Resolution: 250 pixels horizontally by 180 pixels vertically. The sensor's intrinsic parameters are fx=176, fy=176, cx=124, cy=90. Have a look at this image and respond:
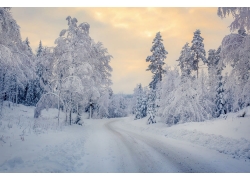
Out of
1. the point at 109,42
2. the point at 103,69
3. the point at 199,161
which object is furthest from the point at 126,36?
the point at 103,69

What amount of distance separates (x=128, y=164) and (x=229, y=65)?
8.20 meters

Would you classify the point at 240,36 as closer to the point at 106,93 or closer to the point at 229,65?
the point at 229,65

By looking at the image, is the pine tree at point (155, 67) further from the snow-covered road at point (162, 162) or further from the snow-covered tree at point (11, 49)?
the snow-covered road at point (162, 162)

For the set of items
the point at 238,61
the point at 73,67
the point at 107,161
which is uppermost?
the point at 73,67

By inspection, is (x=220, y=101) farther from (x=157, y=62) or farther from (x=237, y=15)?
(x=237, y=15)

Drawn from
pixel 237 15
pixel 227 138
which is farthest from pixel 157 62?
pixel 227 138

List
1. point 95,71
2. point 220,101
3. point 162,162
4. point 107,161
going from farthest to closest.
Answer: point 220,101
point 95,71
point 107,161
point 162,162

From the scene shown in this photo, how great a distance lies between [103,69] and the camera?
20.5m

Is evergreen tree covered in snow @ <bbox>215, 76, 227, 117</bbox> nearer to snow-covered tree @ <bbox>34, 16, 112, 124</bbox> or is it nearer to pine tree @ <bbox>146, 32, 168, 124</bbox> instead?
pine tree @ <bbox>146, 32, 168, 124</bbox>

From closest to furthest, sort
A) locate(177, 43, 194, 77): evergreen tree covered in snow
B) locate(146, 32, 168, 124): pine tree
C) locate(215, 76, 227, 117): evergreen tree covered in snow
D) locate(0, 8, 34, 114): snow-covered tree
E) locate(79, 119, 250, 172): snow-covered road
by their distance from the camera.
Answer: locate(79, 119, 250, 172): snow-covered road → locate(0, 8, 34, 114): snow-covered tree → locate(177, 43, 194, 77): evergreen tree covered in snow → locate(146, 32, 168, 124): pine tree → locate(215, 76, 227, 117): evergreen tree covered in snow

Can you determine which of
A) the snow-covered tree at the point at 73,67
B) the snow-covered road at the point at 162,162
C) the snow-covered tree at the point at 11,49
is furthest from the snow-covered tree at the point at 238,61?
the snow-covered tree at the point at 11,49

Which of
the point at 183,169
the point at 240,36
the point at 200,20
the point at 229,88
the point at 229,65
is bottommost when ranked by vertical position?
the point at 183,169

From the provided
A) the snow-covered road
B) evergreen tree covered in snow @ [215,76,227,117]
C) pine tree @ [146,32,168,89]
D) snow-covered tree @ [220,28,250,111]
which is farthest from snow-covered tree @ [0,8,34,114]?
evergreen tree covered in snow @ [215,76,227,117]

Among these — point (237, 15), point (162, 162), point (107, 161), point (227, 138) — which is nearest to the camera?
point (162, 162)
